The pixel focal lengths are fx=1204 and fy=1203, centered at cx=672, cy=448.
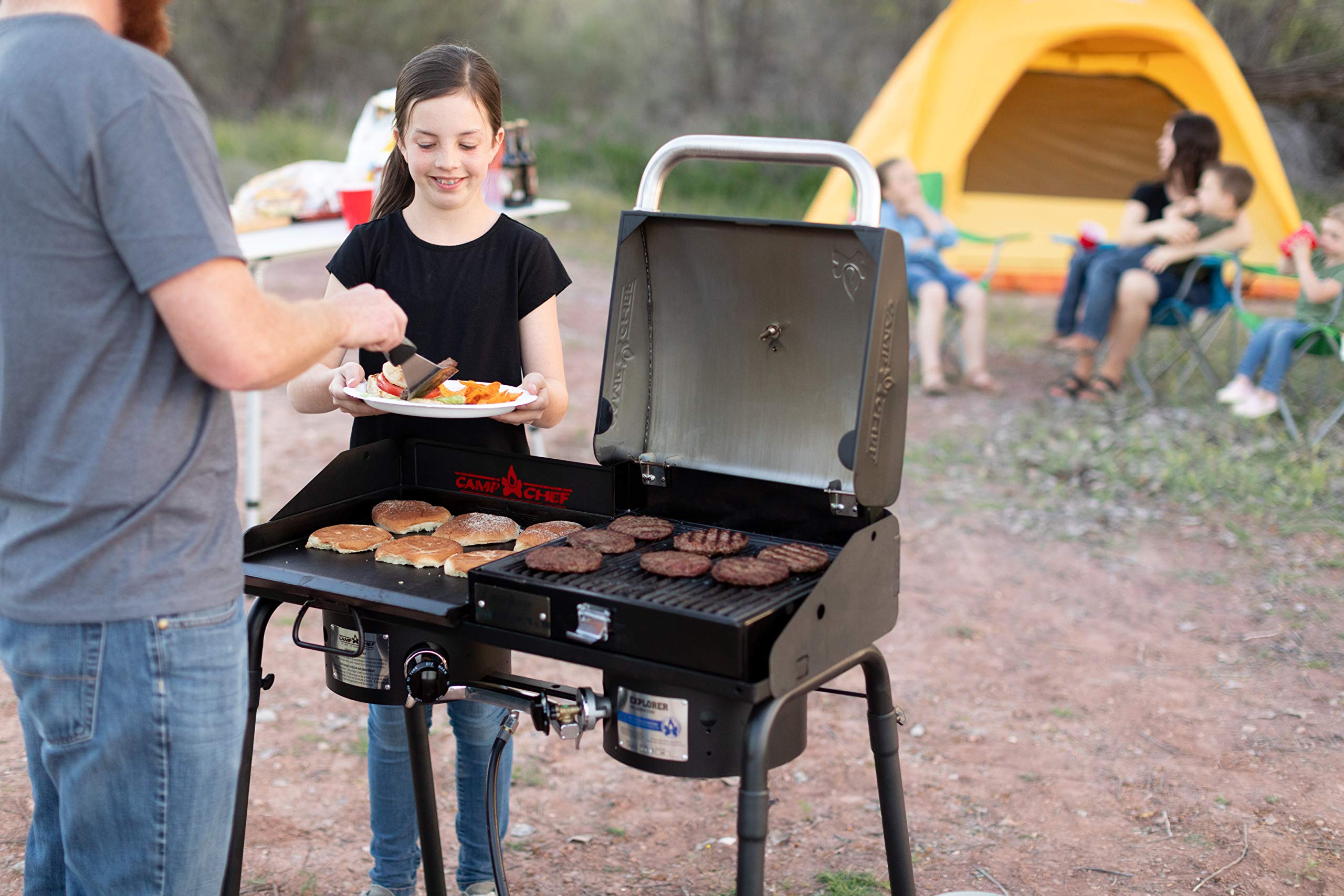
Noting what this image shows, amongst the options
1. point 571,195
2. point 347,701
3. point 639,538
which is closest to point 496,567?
point 639,538

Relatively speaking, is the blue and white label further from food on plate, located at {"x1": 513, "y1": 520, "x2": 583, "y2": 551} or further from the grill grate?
food on plate, located at {"x1": 513, "y1": 520, "x2": 583, "y2": 551}

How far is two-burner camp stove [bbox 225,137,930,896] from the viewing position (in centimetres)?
160

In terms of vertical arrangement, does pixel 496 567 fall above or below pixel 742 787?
above

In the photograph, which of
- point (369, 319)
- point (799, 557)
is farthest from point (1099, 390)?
point (369, 319)

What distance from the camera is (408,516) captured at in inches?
81.5

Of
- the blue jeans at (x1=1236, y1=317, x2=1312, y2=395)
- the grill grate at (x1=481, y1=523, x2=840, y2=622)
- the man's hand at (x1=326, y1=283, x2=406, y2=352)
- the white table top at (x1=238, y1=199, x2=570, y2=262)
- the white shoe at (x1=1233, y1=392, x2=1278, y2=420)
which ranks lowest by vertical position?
the white shoe at (x1=1233, y1=392, x2=1278, y2=420)

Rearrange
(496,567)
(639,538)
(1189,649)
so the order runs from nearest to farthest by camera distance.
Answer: (496,567) → (639,538) → (1189,649)

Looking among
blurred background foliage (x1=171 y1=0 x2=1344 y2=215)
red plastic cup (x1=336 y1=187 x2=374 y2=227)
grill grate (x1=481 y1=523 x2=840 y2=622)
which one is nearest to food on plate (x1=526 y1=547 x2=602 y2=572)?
grill grate (x1=481 y1=523 x2=840 y2=622)

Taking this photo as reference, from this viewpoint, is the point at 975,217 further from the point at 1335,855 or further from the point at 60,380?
the point at 60,380

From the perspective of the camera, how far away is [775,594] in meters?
1.67

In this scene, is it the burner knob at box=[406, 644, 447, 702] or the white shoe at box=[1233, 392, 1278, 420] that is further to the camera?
the white shoe at box=[1233, 392, 1278, 420]

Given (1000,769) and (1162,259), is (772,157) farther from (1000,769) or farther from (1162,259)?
(1162,259)

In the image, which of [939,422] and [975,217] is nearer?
[939,422]

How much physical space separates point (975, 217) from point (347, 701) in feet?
22.5
